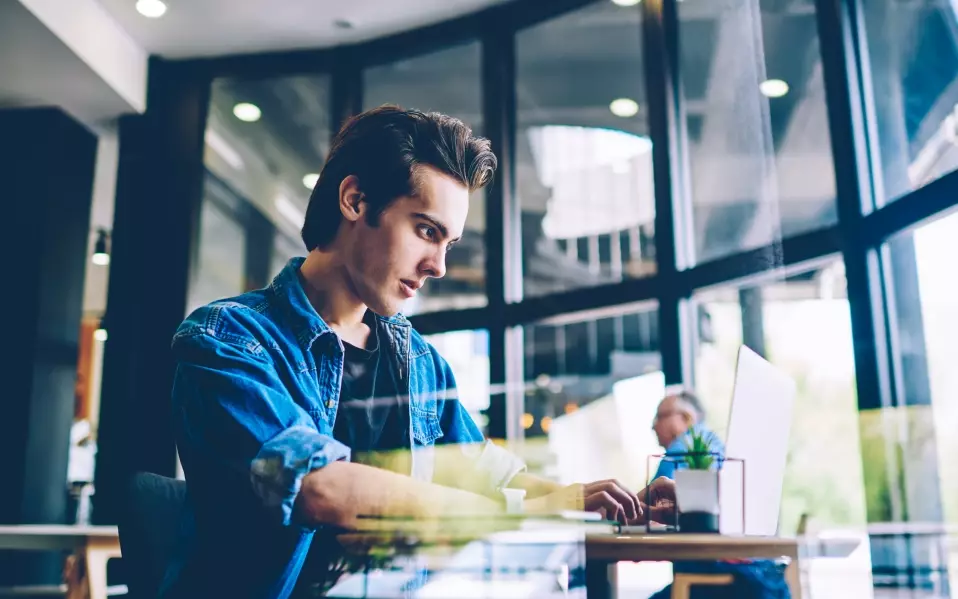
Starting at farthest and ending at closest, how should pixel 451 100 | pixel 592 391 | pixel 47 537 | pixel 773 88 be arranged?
pixel 451 100, pixel 592 391, pixel 773 88, pixel 47 537

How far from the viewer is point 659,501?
1.29 metres

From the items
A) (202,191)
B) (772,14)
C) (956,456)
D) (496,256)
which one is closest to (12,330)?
(202,191)

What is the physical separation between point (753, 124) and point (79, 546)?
9.16ft

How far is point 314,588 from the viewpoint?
773 mm

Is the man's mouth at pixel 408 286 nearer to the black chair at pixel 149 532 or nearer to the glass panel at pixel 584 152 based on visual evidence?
the black chair at pixel 149 532

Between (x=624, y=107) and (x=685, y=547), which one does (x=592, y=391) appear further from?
(x=685, y=547)

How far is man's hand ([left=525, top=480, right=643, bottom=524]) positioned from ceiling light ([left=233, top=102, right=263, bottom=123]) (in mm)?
4159

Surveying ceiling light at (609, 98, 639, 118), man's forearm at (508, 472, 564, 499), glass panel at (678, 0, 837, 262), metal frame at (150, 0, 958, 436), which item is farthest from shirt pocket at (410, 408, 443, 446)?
ceiling light at (609, 98, 639, 118)

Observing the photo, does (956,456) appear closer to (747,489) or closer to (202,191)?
(747,489)

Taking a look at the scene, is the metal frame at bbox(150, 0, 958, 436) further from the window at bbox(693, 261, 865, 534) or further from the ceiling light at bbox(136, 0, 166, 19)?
the ceiling light at bbox(136, 0, 166, 19)

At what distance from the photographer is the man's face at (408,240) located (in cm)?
105

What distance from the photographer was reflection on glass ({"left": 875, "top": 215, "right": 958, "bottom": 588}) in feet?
8.39

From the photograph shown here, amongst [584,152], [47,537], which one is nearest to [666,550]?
[47,537]

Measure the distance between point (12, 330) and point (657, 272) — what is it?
3057 mm
